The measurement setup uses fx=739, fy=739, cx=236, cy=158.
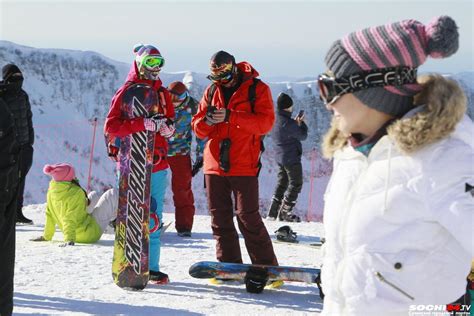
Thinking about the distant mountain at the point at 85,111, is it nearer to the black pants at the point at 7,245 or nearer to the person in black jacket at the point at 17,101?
the person in black jacket at the point at 17,101

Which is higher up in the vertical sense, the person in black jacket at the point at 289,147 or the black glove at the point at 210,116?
the black glove at the point at 210,116

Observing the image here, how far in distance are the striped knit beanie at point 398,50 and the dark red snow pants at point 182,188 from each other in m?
6.31

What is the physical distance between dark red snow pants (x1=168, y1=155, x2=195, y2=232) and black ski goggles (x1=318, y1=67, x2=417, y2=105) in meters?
6.24

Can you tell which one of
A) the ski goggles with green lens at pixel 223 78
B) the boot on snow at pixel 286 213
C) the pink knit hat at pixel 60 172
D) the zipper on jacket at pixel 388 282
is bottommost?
the boot on snow at pixel 286 213

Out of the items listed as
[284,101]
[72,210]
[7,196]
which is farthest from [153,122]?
[284,101]

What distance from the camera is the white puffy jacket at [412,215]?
204cm

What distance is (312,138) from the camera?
22.1m

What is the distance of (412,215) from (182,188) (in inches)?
256

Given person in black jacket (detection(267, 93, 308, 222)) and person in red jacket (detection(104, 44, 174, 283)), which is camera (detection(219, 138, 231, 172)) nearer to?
person in red jacket (detection(104, 44, 174, 283))

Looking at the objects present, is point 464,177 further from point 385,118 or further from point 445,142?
point 385,118

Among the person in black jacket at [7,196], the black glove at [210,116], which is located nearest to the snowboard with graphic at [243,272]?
the black glove at [210,116]

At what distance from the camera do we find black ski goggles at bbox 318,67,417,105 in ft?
7.19

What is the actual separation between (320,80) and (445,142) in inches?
17.5

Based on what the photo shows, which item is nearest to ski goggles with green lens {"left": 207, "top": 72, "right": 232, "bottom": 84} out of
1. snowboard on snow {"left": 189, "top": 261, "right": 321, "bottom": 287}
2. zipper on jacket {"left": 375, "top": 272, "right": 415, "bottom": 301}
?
snowboard on snow {"left": 189, "top": 261, "right": 321, "bottom": 287}
